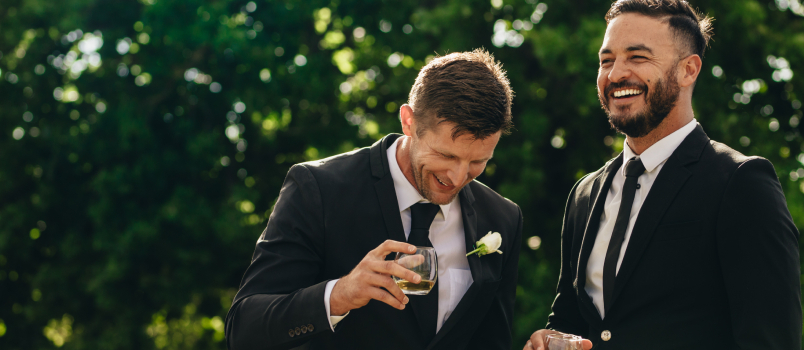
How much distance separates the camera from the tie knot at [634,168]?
3.31 metres

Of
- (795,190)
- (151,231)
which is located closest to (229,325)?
(795,190)

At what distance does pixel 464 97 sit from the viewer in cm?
341

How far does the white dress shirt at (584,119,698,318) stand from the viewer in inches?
128

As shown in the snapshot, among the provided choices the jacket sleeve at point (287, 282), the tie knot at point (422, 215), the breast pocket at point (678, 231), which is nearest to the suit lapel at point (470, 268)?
the tie knot at point (422, 215)

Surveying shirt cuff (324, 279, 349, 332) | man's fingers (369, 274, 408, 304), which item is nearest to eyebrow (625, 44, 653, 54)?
man's fingers (369, 274, 408, 304)

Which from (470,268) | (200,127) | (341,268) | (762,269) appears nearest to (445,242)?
(470,268)

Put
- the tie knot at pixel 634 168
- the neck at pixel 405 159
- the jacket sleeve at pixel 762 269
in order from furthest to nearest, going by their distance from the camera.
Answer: the neck at pixel 405 159 → the tie knot at pixel 634 168 → the jacket sleeve at pixel 762 269

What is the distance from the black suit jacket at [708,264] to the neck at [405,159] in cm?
109

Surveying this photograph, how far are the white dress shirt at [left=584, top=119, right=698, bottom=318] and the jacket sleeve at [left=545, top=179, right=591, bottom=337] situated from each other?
0.28 m

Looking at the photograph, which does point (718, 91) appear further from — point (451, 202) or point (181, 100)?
point (181, 100)

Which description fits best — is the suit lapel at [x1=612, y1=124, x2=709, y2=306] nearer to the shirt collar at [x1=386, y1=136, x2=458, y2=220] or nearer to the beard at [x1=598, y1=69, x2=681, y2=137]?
the beard at [x1=598, y1=69, x2=681, y2=137]

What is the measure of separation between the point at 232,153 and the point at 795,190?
392 inches

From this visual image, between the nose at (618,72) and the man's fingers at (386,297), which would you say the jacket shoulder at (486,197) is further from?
the man's fingers at (386,297)

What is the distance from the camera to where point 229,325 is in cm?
321
